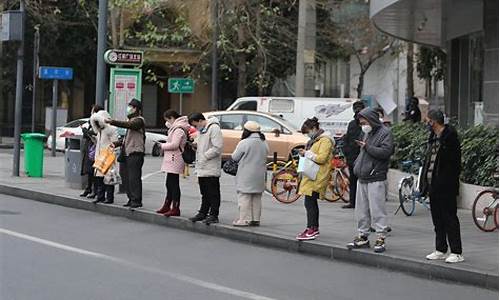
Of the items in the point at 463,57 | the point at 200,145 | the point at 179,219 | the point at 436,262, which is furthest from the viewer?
the point at 463,57

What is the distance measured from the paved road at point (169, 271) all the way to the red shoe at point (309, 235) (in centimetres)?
40

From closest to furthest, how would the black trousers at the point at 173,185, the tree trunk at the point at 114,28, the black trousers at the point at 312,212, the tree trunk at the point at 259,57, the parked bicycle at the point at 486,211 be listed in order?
the black trousers at the point at 312,212, the parked bicycle at the point at 486,211, the black trousers at the point at 173,185, the tree trunk at the point at 259,57, the tree trunk at the point at 114,28

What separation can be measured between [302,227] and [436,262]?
3071mm

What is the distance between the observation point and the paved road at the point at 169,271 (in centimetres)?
796

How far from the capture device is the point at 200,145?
11859mm

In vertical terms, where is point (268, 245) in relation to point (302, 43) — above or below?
below

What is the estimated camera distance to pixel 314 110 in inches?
1011

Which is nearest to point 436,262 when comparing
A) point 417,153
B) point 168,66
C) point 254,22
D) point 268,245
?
point 268,245

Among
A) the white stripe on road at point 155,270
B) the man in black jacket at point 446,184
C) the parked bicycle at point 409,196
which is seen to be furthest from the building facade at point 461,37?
the white stripe on road at point 155,270

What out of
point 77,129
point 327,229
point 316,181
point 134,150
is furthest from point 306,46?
point 316,181

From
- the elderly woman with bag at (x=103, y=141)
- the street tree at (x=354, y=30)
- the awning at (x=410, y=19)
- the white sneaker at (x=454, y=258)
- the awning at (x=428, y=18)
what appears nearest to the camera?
the white sneaker at (x=454, y=258)

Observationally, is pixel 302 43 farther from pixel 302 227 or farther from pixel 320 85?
pixel 320 85

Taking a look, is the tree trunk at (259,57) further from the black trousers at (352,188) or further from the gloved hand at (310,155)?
the gloved hand at (310,155)

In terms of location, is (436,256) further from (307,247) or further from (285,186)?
(285,186)
